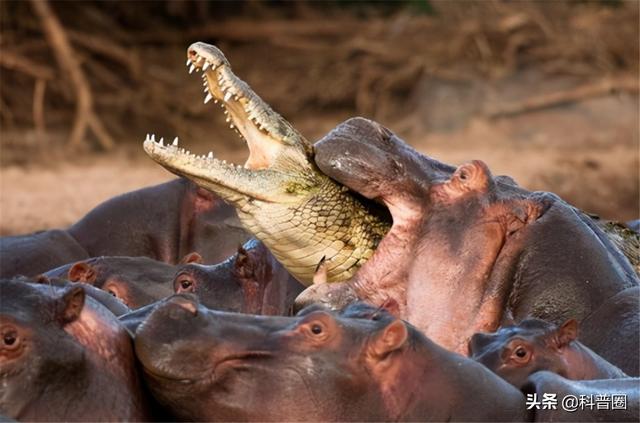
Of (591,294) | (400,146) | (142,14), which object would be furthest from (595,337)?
(142,14)

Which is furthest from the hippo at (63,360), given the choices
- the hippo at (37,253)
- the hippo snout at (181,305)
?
the hippo at (37,253)

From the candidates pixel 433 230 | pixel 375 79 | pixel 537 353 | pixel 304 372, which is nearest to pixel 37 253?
pixel 433 230

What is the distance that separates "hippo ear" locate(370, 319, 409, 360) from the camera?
3.78 m

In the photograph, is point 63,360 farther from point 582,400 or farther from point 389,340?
point 582,400

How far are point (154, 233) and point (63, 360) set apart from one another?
315 cm

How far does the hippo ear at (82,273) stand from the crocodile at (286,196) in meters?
0.71

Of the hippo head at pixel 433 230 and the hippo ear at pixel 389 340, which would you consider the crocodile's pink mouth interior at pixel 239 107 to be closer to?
the hippo head at pixel 433 230

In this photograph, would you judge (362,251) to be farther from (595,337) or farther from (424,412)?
(424,412)

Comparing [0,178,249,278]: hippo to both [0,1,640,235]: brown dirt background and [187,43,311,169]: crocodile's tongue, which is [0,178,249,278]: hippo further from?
[0,1,640,235]: brown dirt background

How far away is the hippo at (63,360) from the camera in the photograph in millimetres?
3650

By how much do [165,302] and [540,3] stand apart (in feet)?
36.9

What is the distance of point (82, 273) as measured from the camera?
556 cm

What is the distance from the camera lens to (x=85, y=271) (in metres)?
5.57

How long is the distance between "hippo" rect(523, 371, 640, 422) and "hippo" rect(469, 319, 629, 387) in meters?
0.13
